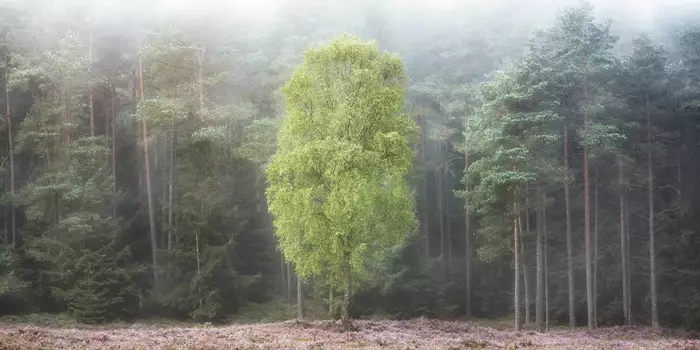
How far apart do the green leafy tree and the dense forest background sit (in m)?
8.52

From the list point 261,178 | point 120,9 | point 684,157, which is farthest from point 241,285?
point 684,157

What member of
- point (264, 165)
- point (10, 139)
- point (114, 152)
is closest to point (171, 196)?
point (264, 165)

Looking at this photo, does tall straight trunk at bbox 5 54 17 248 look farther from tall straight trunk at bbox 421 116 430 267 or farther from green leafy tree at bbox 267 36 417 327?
tall straight trunk at bbox 421 116 430 267

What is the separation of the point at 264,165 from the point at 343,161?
11539 millimetres

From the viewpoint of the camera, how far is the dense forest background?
1286 inches

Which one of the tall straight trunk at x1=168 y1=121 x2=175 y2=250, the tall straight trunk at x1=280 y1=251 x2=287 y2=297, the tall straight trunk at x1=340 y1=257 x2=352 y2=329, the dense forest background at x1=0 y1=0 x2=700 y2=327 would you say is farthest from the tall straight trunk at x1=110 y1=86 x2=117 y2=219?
the tall straight trunk at x1=340 y1=257 x2=352 y2=329

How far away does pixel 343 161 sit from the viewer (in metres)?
23.0

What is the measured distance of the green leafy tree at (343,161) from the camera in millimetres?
23250

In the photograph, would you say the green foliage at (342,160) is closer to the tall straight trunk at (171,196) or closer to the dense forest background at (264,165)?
the dense forest background at (264,165)

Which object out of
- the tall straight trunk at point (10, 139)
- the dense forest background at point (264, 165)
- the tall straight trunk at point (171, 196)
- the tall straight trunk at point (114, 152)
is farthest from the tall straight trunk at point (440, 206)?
the tall straight trunk at point (10, 139)

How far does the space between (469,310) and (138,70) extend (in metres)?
27.4

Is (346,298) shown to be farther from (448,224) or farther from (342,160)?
(448,224)

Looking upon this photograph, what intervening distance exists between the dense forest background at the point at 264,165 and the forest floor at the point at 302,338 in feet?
25.9

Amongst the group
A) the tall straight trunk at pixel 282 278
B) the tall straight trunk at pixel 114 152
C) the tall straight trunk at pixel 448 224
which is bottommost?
the tall straight trunk at pixel 282 278
